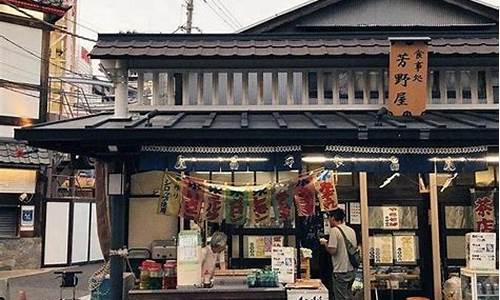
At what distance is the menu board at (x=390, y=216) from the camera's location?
10820 mm

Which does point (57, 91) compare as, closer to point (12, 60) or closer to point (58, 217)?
point (12, 60)

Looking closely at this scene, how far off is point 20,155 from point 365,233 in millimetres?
16608

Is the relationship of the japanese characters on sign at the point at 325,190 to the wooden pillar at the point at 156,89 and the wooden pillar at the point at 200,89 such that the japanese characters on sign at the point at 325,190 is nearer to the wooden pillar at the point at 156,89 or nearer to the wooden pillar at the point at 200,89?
the wooden pillar at the point at 200,89

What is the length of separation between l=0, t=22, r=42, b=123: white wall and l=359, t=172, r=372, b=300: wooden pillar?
17.2 metres

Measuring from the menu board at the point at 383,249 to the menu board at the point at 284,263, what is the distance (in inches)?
114

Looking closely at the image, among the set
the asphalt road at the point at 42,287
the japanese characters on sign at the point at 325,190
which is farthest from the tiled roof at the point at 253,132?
the asphalt road at the point at 42,287

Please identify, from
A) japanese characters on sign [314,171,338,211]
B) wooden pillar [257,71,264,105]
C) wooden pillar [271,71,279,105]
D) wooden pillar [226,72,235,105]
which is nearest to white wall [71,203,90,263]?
wooden pillar [226,72,235,105]

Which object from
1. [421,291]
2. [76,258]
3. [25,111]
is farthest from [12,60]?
[421,291]

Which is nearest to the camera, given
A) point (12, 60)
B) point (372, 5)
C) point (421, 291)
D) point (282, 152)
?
point (282, 152)

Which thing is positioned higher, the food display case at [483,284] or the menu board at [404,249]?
the menu board at [404,249]

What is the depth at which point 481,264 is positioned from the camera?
28.6 feet

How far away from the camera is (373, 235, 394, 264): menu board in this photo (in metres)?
10.8

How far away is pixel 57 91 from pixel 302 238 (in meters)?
18.6

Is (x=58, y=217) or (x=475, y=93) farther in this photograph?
(x=58, y=217)
